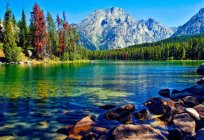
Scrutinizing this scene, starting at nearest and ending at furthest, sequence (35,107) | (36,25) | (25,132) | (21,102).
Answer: (25,132)
(35,107)
(21,102)
(36,25)

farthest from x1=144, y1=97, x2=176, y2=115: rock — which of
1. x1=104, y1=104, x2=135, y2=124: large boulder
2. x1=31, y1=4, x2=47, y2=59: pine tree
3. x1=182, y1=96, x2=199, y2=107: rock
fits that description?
x1=31, y1=4, x2=47, y2=59: pine tree

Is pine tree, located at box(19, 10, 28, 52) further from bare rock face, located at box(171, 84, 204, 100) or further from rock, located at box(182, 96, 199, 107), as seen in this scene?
rock, located at box(182, 96, 199, 107)

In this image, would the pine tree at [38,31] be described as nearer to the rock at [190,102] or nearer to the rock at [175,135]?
the rock at [190,102]

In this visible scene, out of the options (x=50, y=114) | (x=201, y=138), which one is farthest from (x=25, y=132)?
(x=201, y=138)

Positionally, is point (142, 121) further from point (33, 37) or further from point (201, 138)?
point (33, 37)

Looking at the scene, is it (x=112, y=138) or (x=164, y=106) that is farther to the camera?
(x=164, y=106)

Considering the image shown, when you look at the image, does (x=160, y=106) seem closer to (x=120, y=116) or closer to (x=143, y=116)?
(x=143, y=116)

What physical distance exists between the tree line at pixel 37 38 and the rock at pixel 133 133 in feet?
365

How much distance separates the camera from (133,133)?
43.7ft

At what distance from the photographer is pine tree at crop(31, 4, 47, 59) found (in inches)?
5285

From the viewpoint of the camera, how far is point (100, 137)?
1439 cm

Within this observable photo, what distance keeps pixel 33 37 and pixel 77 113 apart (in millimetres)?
125585

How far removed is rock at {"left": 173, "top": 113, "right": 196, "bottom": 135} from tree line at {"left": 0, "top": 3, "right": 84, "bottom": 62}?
355ft

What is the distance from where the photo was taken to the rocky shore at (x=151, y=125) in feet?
44.2
